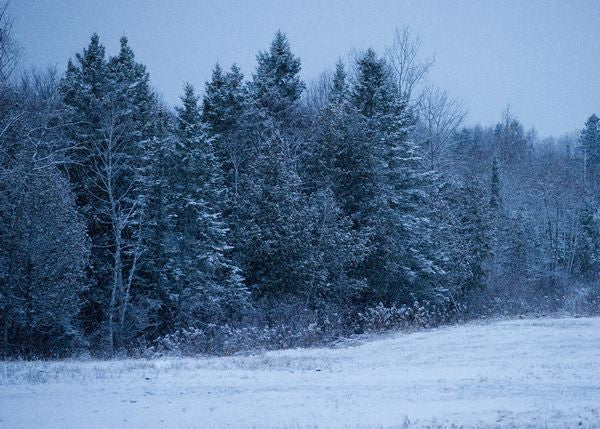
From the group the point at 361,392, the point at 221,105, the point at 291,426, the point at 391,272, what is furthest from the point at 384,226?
the point at 291,426

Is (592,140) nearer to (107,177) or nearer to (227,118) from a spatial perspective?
(227,118)

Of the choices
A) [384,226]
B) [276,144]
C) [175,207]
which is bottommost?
[384,226]

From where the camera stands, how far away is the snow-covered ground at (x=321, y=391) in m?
7.23

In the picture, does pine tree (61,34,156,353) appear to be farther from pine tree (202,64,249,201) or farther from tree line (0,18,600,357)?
pine tree (202,64,249,201)

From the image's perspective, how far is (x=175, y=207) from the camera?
81.9 ft

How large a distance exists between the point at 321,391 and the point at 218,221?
17.5 metres

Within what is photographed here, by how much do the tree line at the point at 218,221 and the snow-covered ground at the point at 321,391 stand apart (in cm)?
562

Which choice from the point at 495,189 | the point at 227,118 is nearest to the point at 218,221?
the point at 227,118

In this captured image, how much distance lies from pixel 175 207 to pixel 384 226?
1033cm

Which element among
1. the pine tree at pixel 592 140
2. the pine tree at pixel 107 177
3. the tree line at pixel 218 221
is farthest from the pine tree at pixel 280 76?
the pine tree at pixel 592 140

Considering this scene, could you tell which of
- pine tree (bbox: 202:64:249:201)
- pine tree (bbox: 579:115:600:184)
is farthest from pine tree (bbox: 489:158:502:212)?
pine tree (bbox: 579:115:600:184)

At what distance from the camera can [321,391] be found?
29.7 ft

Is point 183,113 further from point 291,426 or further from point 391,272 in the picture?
point 291,426

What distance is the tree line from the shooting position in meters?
20.1
